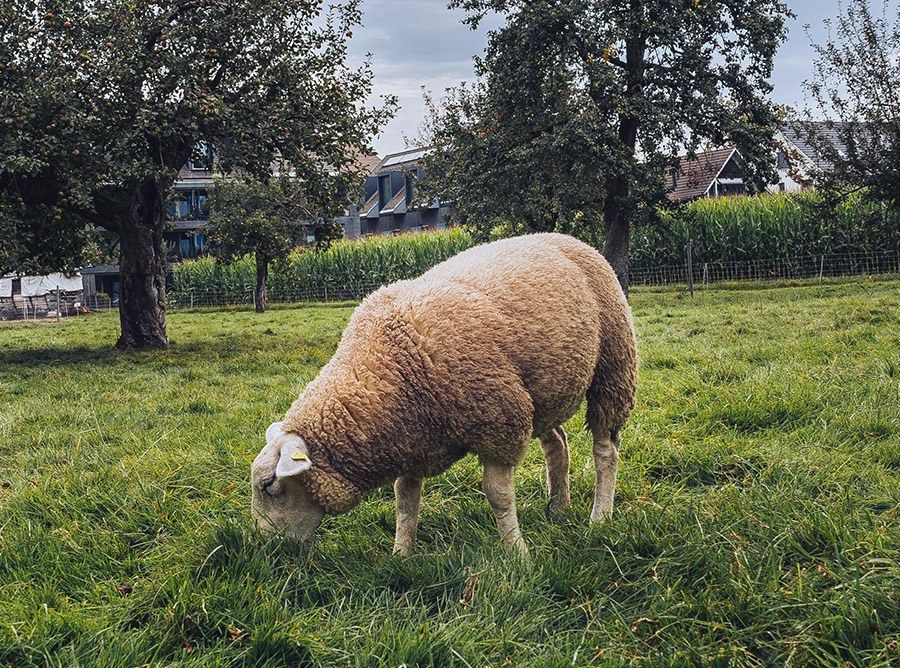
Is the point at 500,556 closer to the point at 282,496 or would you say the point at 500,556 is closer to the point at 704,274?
the point at 282,496

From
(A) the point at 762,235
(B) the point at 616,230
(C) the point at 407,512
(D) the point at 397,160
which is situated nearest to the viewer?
(C) the point at 407,512

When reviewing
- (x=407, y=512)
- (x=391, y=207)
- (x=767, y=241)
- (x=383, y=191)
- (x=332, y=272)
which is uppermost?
(x=383, y=191)

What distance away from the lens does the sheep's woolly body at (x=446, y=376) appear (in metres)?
2.96

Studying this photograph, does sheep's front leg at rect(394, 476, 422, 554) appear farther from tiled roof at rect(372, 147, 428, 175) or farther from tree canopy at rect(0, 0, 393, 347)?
tiled roof at rect(372, 147, 428, 175)

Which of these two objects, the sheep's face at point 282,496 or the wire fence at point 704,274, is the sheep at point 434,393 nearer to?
the sheep's face at point 282,496

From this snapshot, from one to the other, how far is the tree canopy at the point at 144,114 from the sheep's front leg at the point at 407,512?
32.0ft

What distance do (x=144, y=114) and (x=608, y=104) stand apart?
11.0 meters

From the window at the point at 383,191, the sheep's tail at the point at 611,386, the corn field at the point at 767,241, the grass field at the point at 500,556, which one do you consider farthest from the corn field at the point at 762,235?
the window at the point at 383,191

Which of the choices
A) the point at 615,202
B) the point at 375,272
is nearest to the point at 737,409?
the point at 615,202

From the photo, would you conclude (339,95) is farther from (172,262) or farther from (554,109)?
(172,262)

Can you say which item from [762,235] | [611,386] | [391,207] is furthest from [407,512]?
[391,207]

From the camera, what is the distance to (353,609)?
2707mm

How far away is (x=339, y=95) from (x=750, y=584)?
13666mm

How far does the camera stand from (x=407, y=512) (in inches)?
130
